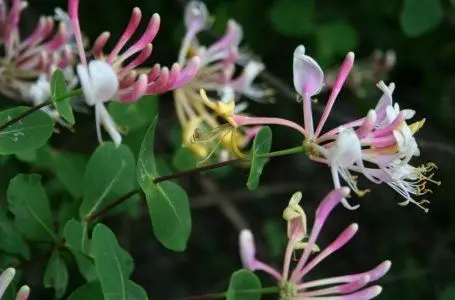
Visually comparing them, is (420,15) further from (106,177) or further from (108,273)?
(108,273)

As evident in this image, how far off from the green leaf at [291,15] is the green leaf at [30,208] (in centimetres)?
84

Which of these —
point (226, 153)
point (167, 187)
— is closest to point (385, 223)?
point (226, 153)

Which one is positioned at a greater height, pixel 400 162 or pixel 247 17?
pixel 247 17

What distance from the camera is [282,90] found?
1831 mm

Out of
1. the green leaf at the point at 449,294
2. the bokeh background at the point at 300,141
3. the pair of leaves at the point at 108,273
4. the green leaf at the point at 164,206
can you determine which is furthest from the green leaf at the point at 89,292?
the green leaf at the point at 449,294

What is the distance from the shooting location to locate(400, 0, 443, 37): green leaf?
1724mm

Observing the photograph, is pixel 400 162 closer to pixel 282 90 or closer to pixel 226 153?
pixel 226 153

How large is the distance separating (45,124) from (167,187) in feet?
0.60

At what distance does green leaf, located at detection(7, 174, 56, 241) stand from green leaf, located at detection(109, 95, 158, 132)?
0.25 meters

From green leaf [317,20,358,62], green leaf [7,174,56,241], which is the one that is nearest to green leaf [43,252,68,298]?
green leaf [7,174,56,241]

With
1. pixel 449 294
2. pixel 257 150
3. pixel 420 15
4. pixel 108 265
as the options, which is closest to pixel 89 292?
Answer: pixel 108 265

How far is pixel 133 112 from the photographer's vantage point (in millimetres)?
1392

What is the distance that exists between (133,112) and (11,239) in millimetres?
346

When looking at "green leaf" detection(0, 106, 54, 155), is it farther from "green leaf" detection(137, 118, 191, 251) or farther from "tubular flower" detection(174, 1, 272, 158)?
"tubular flower" detection(174, 1, 272, 158)
